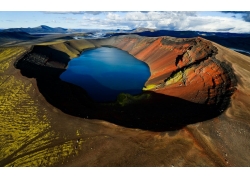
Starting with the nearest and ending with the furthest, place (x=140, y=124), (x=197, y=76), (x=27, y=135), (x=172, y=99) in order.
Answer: (x=27, y=135) → (x=140, y=124) → (x=172, y=99) → (x=197, y=76)

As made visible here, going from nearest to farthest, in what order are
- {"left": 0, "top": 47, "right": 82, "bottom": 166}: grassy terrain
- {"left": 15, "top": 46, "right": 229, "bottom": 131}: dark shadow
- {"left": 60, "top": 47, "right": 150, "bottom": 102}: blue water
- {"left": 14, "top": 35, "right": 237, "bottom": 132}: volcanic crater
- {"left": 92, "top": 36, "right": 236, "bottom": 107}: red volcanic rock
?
{"left": 0, "top": 47, "right": 82, "bottom": 166}: grassy terrain < {"left": 15, "top": 46, "right": 229, "bottom": 131}: dark shadow < {"left": 14, "top": 35, "right": 237, "bottom": 132}: volcanic crater < {"left": 92, "top": 36, "right": 236, "bottom": 107}: red volcanic rock < {"left": 60, "top": 47, "right": 150, "bottom": 102}: blue water

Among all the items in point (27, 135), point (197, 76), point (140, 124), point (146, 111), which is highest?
point (27, 135)

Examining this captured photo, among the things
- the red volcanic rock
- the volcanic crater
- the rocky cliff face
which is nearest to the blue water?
the volcanic crater

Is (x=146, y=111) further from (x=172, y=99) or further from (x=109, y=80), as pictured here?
(x=109, y=80)

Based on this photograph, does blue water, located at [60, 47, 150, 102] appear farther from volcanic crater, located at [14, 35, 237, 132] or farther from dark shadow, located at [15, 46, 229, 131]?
dark shadow, located at [15, 46, 229, 131]

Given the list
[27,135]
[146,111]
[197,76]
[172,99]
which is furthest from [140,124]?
[197,76]

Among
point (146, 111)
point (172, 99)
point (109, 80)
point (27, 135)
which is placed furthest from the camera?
point (109, 80)

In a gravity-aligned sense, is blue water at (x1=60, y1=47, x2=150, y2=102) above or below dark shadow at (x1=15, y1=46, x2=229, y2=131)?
below

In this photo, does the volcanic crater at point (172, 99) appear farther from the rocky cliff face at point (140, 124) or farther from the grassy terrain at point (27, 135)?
the grassy terrain at point (27, 135)

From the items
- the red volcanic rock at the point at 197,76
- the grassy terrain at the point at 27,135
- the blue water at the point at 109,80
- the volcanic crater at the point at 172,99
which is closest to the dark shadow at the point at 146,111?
the volcanic crater at the point at 172,99

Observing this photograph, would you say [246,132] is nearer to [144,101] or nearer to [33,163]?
[144,101]

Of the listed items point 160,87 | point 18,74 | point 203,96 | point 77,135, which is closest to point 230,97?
point 203,96
